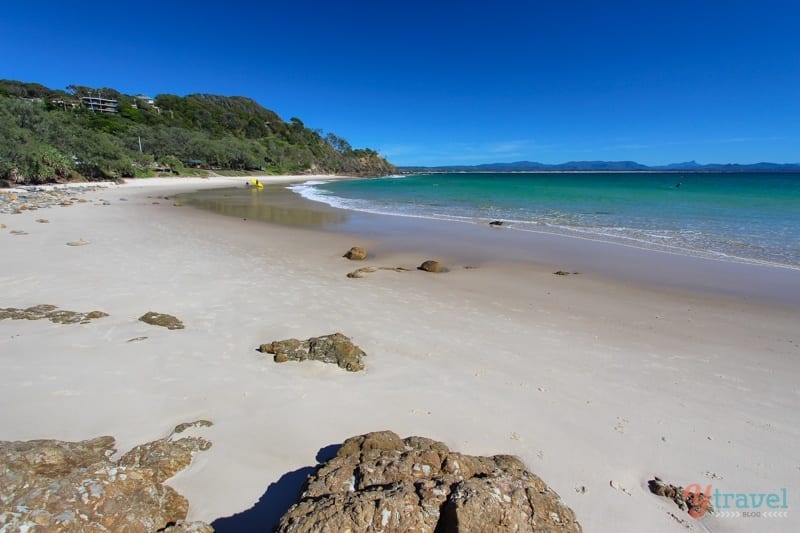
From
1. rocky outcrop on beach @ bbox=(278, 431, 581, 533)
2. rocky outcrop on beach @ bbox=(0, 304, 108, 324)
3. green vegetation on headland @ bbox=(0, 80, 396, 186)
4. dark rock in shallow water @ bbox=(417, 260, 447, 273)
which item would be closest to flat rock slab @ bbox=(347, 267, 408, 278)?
dark rock in shallow water @ bbox=(417, 260, 447, 273)

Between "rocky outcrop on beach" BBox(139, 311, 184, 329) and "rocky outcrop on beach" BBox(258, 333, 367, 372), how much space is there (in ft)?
5.55

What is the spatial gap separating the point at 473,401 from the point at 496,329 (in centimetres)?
223

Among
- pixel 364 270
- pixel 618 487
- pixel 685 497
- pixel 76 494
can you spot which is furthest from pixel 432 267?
pixel 76 494

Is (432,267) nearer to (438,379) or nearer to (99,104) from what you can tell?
(438,379)

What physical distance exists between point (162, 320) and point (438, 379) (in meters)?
4.44

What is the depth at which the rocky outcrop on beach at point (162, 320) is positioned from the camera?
5834 millimetres

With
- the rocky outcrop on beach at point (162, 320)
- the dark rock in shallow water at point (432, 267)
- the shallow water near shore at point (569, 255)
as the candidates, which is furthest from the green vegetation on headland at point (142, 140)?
the dark rock in shallow water at point (432, 267)

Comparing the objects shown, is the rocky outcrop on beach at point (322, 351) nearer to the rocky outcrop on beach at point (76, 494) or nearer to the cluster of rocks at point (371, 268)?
the rocky outcrop on beach at point (76, 494)

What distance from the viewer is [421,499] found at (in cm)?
213

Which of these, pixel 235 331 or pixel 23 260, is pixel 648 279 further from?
pixel 23 260

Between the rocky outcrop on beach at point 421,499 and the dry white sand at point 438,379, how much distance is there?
2.90 ft

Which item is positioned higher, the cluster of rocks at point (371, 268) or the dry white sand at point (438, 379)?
the cluster of rocks at point (371, 268)

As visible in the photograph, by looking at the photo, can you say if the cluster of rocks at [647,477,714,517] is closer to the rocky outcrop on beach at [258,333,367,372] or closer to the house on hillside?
the rocky outcrop on beach at [258,333,367,372]

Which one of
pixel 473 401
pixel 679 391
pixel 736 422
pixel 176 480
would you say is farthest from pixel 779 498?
pixel 176 480
